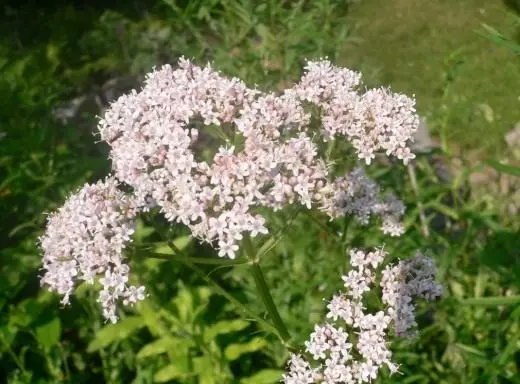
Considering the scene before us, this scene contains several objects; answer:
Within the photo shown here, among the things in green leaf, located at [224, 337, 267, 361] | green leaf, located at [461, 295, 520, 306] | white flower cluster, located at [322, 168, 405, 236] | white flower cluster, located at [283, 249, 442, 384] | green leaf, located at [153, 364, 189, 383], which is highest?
white flower cluster, located at [322, 168, 405, 236]

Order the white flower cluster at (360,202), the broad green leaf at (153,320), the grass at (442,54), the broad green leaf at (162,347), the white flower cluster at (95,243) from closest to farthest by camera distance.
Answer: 1. the white flower cluster at (95,243)
2. the white flower cluster at (360,202)
3. the broad green leaf at (162,347)
4. the broad green leaf at (153,320)
5. the grass at (442,54)

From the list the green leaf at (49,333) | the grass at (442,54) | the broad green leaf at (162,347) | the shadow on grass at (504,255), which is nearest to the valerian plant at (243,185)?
the shadow on grass at (504,255)

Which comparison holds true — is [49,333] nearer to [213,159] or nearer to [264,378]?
[264,378]

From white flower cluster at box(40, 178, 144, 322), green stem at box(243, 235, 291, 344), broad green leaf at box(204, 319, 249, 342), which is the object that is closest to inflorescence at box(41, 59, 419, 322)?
white flower cluster at box(40, 178, 144, 322)

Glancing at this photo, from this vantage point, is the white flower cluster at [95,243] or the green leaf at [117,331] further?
the green leaf at [117,331]

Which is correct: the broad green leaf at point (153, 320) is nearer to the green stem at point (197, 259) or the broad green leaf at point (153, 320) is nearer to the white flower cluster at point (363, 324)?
the white flower cluster at point (363, 324)

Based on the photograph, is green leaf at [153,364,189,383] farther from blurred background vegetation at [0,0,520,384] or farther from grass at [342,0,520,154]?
grass at [342,0,520,154]
